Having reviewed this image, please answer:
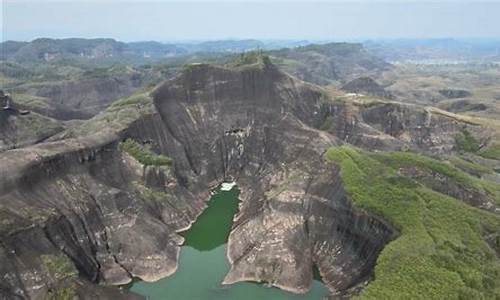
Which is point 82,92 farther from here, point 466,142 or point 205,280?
point 205,280

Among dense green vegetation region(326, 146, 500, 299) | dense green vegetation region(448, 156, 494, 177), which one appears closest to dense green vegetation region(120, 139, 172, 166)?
dense green vegetation region(326, 146, 500, 299)

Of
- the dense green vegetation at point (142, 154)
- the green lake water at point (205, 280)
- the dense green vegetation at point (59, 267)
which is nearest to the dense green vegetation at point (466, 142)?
the green lake water at point (205, 280)

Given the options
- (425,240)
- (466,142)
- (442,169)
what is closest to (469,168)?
(442,169)

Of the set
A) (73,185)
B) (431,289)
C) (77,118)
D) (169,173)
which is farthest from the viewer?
(77,118)

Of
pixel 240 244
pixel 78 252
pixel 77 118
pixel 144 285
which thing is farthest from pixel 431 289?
pixel 77 118

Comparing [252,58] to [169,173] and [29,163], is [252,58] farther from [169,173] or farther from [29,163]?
[29,163]

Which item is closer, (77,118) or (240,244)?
(240,244)
